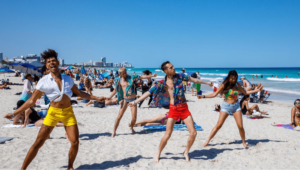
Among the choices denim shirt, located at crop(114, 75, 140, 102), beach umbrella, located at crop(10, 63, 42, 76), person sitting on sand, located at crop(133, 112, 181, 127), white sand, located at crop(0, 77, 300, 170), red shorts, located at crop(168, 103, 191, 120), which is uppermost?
beach umbrella, located at crop(10, 63, 42, 76)

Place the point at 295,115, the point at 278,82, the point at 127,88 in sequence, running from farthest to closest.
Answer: the point at 278,82
the point at 295,115
the point at 127,88

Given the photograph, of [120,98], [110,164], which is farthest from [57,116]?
[120,98]

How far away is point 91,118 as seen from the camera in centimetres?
811

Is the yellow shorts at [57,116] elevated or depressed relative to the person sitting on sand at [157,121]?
elevated

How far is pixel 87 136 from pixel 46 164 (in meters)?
1.96

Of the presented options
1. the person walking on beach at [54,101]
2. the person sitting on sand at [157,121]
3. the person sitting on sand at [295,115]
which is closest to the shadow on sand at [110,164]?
the person walking on beach at [54,101]

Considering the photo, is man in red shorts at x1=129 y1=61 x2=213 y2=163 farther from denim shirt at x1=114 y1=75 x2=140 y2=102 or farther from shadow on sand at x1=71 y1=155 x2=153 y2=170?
denim shirt at x1=114 y1=75 x2=140 y2=102

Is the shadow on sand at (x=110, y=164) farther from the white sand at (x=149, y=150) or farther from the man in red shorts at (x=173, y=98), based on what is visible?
the man in red shorts at (x=173, y=98)

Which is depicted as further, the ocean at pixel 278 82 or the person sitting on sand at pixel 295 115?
the ocean at pixel 278 82

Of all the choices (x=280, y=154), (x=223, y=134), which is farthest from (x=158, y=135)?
(x=280, y=154)

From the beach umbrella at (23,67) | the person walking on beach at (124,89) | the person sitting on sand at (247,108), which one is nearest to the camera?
the person walking on beach at (124,89)

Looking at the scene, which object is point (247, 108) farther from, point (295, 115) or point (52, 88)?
point (52, 88)

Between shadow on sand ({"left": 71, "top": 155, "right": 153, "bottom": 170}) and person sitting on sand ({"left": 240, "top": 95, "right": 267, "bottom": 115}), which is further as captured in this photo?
person sitting on sand ({"left": 240, "top": 95, "right": 267, "bottom": 115})

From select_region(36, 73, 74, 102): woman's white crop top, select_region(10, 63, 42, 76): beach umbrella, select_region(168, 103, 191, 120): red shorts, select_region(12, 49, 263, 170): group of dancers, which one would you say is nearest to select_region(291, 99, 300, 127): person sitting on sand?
select_region(12, 49, 263, 170): group of dancers
